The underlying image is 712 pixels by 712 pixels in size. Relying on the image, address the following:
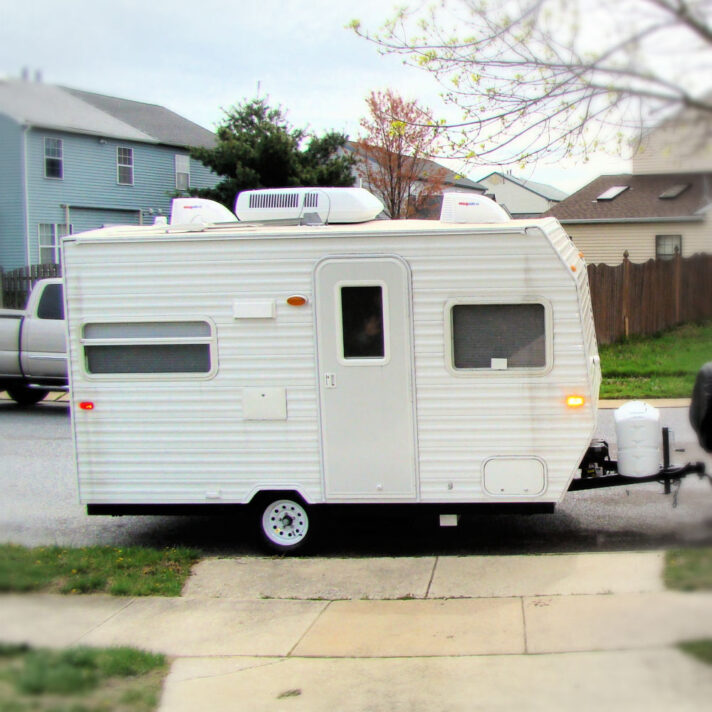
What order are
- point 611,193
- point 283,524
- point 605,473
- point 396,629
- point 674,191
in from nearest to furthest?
point 674,191 → point 611,193 → point 396,629 → point 283,524 → point 605,473

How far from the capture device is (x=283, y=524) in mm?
7324

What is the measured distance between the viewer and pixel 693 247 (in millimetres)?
2045

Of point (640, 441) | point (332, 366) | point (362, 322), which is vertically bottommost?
point (640, 441)

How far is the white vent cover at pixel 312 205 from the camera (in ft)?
24.3

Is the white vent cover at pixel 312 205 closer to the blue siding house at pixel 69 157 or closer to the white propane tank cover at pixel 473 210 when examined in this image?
the white propane tank cover at pixel 473 210

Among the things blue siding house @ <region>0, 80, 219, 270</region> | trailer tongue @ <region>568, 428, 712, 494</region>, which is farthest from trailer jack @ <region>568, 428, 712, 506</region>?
blue siding house @ <region>0, 80, 219, 270</region>

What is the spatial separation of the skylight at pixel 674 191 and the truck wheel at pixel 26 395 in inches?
593

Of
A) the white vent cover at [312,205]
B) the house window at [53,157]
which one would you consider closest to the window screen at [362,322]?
the white vent cover at [312,205]

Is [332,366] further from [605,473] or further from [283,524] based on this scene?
[605,473]

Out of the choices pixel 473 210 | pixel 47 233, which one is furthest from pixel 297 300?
pixel 47 233

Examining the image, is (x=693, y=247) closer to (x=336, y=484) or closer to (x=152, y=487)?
(x=336, y=484)

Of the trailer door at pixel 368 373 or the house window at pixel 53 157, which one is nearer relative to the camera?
the house window at pixel 53 157

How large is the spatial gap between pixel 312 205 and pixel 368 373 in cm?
151

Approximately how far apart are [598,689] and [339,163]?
22319 mm
